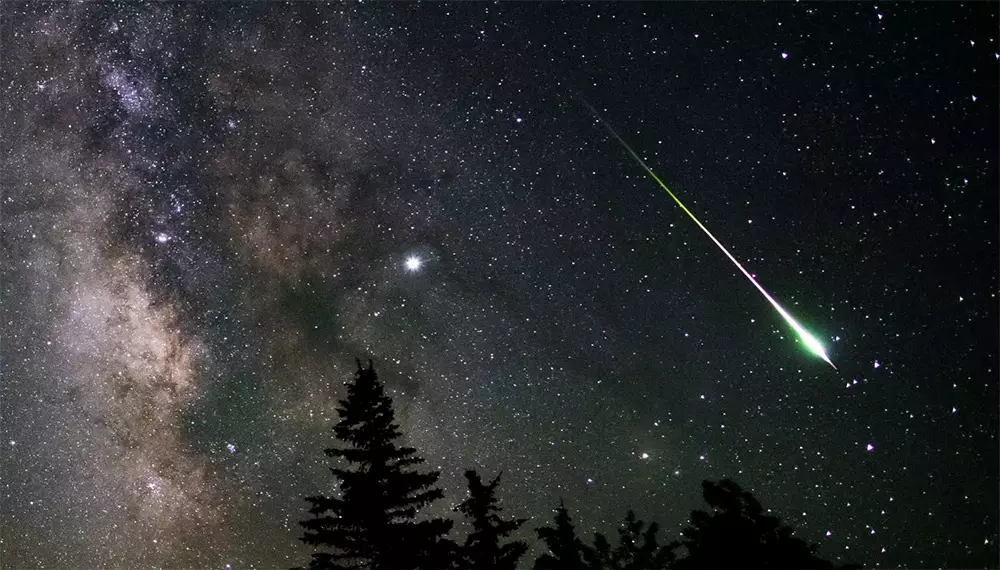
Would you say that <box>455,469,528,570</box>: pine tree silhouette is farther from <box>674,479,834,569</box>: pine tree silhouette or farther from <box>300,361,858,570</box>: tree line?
<box>674,479,834,569</box>: pine tree silhouette

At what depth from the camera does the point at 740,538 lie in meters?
9.41

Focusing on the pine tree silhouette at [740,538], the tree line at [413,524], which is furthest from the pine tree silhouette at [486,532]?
the pine tree silhouette at [740,538]

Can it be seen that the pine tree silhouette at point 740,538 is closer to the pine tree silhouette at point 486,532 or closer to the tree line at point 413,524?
the tree line at point 413,524

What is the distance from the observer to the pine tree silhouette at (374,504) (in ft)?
35.4

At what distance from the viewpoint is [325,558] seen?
1077cm

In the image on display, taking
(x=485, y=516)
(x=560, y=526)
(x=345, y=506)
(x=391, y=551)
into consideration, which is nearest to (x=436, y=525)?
(x=391, y=551)

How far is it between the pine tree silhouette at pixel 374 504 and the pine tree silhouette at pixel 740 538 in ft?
14.9

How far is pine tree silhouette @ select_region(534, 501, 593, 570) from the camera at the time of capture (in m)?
14.0

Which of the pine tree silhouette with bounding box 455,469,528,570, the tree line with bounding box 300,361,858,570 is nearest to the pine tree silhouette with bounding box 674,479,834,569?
the tree line with bounding box 300,361,858,570

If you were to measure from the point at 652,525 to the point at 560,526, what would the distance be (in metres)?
2.65

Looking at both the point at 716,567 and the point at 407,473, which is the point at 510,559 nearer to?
the point at 407,473

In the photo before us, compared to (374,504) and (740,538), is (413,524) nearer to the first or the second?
(374,504)

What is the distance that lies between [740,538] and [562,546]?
5.93 metres

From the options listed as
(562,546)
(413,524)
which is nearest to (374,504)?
(413,524)
